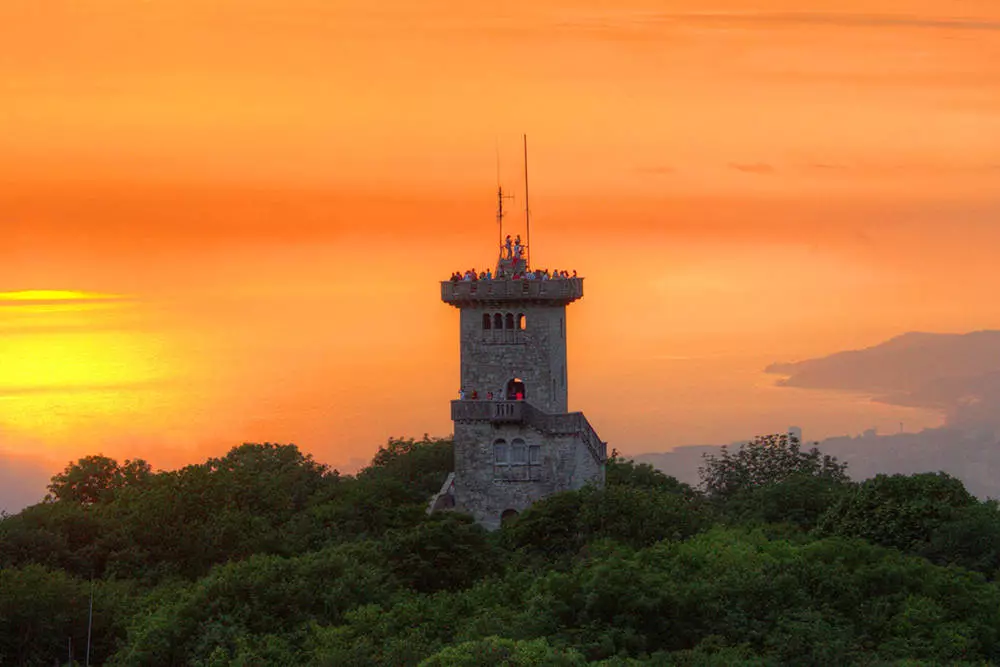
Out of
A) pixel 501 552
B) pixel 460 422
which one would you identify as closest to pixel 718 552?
pixel 501 552

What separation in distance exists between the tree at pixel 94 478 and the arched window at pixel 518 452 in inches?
897

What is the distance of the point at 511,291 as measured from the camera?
328ft

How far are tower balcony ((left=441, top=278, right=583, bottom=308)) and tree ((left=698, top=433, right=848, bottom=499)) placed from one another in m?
22.7

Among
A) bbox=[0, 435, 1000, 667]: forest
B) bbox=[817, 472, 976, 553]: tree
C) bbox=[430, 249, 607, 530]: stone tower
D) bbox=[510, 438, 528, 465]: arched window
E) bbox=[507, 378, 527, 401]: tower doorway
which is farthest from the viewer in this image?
bbox=[507, 378, 527, 401]: tower doorway

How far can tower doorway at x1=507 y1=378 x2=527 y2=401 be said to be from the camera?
101 meters

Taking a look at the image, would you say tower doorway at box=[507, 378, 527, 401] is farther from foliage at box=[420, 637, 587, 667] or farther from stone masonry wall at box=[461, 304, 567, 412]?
foliage at box=[420, 637, 587, 667]

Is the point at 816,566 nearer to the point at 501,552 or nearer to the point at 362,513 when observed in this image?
the point at 501,552

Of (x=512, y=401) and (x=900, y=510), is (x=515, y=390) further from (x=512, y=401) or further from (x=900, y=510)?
(x=900, y=510)

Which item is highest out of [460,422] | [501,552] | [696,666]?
[460,422]

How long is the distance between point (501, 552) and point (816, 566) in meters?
16.4

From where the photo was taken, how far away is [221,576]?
266ft

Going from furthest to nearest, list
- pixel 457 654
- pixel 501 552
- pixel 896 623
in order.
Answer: pixel 501 552 < pixel 896 623 < pixel 457 654

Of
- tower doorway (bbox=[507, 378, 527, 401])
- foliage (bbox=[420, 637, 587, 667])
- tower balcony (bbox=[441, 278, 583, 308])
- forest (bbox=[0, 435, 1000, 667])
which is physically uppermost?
tower balcony (bbox=[441, 278, 583, 308])

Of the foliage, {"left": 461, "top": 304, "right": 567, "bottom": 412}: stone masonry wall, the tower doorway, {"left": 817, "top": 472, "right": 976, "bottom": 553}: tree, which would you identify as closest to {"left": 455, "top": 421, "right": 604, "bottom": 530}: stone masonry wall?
the tower doorway
